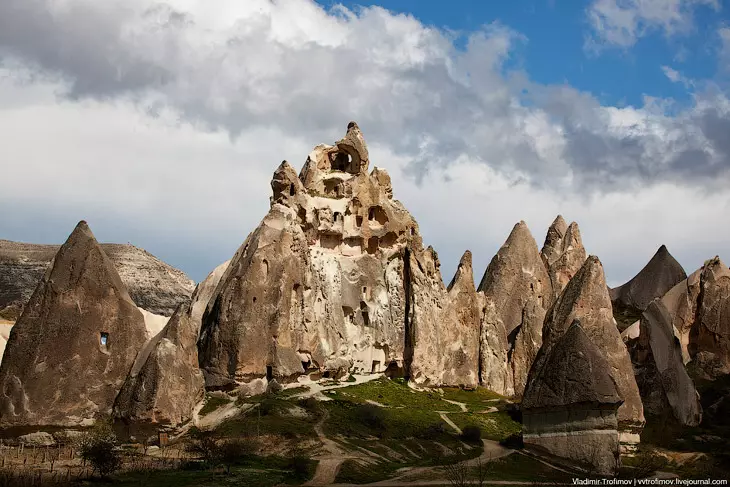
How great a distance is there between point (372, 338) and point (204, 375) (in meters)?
12.2

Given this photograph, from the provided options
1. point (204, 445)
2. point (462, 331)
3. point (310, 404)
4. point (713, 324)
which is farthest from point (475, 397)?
point (204, 445)

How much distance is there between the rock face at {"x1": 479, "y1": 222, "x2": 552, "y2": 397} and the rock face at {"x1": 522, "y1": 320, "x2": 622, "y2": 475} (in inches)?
838

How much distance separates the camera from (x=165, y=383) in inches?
1495

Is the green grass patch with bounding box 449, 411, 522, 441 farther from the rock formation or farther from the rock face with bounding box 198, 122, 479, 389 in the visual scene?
the rock formation

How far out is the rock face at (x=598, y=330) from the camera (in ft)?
127

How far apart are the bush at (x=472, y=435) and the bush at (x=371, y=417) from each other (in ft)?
11.0

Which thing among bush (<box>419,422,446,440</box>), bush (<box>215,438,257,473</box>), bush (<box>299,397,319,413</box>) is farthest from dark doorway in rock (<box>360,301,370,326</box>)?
bush (<box>215,438,257,473</box>)

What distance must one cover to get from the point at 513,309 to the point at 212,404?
1083 inches

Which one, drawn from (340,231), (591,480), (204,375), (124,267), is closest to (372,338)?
(340,231)

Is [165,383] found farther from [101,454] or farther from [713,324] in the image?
[713,324]

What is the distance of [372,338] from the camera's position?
5475 centimetres

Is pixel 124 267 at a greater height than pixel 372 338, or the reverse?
pixel 124 267

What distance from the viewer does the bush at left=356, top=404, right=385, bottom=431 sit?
136 ft

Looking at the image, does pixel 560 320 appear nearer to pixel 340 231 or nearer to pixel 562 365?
pixel 562 365
